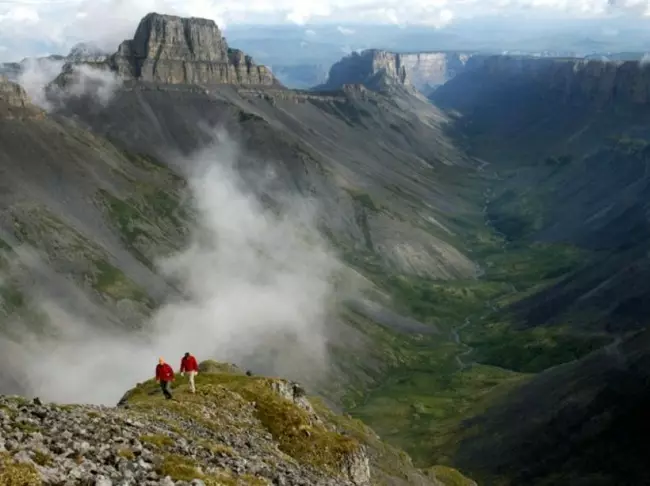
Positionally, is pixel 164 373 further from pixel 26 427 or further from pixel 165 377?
pixel 26 427

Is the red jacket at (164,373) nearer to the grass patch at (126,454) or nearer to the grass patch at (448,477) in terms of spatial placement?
the grass patch at (126,454)

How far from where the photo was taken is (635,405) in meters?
192

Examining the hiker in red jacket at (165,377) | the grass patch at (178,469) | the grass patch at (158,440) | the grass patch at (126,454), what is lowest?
the grass patch at (178,469)

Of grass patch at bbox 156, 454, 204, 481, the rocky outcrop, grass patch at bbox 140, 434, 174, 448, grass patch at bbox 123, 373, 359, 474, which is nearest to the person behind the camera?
the rocky outcrop

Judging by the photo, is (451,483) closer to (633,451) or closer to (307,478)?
(633,451)

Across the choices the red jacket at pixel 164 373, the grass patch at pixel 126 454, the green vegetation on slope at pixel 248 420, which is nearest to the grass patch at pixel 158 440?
the green vegetation on slope at pixel 248 420

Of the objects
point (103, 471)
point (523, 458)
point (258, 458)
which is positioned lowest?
point (103, 471)

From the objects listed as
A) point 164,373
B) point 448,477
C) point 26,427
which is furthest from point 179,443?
point 448,477

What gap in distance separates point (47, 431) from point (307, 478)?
2454 centimetres

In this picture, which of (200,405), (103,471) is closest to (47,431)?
(103,471)

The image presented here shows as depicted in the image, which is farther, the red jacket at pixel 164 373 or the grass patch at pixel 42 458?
the red jacket at pixel 164 373

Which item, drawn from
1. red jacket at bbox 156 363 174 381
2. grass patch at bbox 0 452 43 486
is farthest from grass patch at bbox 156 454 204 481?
red jacket at bbox 156 363 174 381

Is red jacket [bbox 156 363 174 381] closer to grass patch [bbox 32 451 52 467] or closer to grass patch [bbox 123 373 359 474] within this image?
grass patch [bbox 123 373 359 474]

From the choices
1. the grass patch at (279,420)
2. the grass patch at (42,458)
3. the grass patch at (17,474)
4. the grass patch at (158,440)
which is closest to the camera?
the grass patch at (17,474)
